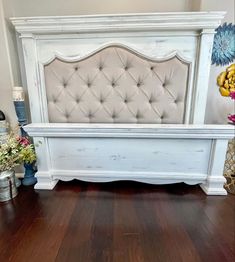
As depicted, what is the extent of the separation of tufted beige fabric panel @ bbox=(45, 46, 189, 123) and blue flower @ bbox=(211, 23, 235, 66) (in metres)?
0.34

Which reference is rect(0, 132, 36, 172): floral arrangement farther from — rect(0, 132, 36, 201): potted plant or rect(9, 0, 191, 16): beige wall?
rect(9, 0, 191, 16): beige wall

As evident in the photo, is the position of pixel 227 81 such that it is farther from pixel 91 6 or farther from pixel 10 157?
pixel 10 157

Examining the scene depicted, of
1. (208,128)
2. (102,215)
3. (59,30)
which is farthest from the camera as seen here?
(59,30)

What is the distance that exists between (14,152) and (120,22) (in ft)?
4.34

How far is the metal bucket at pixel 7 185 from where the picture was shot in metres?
1.44

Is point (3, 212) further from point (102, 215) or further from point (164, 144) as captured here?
→ point (164, 144)

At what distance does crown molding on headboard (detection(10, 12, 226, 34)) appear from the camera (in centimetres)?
138

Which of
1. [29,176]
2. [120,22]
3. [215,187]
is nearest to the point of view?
[120,22]

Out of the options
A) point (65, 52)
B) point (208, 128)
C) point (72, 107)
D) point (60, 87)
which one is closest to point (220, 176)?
point (208, 128)

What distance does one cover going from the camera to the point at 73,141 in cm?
151

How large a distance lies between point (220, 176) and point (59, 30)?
1.78 metres

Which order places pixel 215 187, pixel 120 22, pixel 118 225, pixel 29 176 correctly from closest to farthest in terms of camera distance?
pixel 118 225
pixel 120 22
pixel 215 187
pixel 29 176

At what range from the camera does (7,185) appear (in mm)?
1457

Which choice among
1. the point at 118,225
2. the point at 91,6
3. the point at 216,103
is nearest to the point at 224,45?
the point at 216,103
